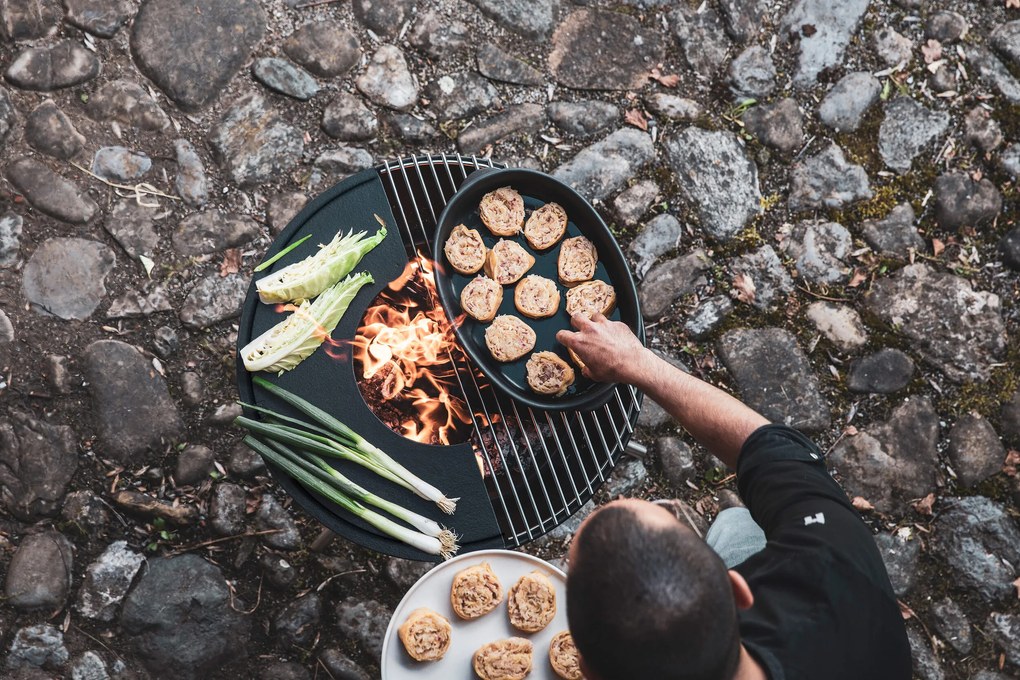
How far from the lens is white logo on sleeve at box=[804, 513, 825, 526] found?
283cm

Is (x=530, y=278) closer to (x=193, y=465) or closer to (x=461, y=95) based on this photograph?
(x=461, y=95)

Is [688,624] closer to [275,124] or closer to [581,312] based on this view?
[581,312]

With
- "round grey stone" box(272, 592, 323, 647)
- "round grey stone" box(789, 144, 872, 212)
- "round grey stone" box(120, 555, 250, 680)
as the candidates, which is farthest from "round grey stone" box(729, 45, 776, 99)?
"round grey stone" box(120, 555, 250, 680)

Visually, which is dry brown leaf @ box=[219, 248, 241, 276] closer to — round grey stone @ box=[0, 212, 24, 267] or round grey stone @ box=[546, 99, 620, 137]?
round grey stone @ box=[0, 212, 24, 267]

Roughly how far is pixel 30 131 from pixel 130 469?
1.95 m

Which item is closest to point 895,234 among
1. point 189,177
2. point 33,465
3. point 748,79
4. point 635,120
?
point 748,79

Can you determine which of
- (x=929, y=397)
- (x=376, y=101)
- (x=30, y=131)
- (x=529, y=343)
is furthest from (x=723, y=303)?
(x=30, y=131)

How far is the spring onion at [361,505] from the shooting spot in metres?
3.29

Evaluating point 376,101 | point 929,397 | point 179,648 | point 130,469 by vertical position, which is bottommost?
point 179,648

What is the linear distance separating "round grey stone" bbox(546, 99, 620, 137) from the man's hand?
1868 millimetres

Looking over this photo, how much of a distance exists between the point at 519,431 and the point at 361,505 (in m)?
0.80

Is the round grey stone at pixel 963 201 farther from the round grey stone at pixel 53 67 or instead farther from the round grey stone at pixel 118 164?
the round grey stone at pixel 53 67

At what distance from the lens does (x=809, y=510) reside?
2.87m

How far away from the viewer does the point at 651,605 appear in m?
2.28
